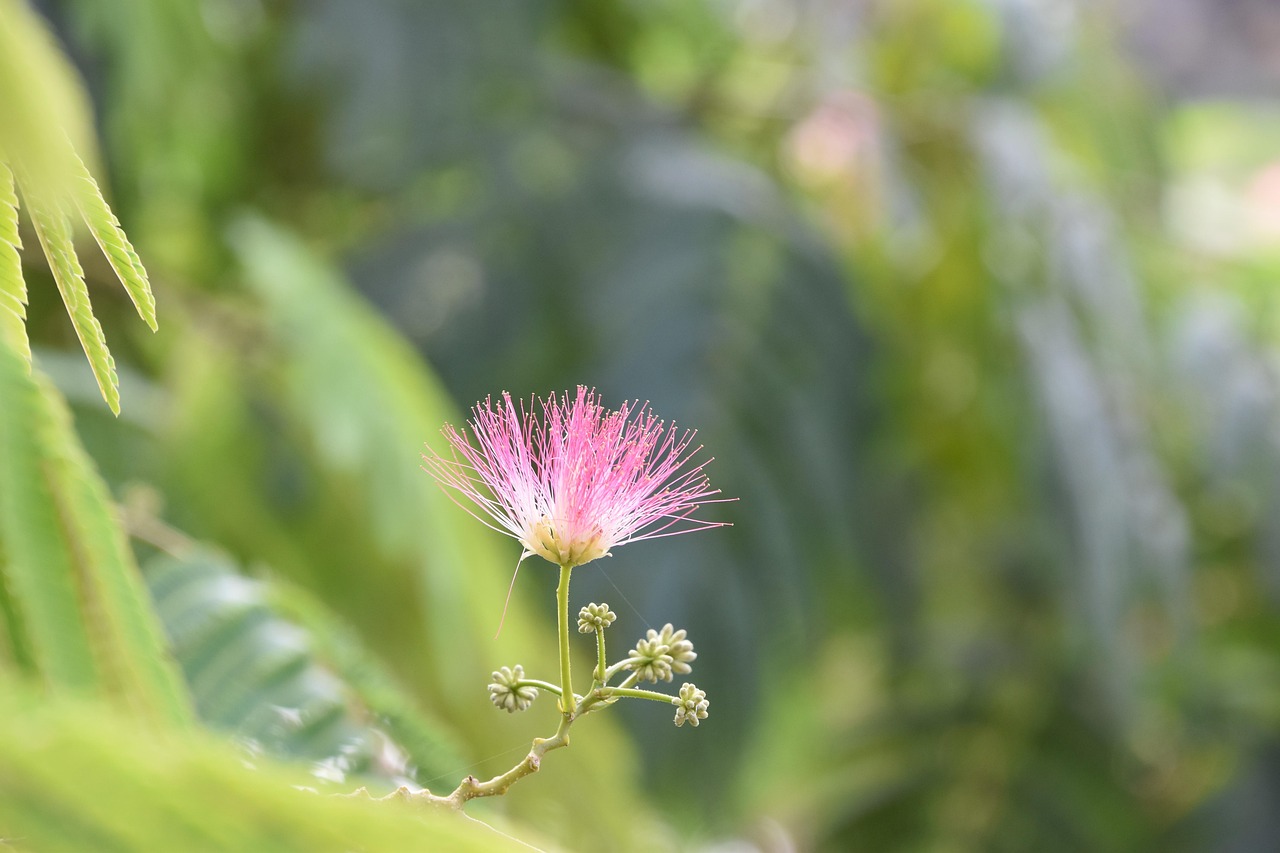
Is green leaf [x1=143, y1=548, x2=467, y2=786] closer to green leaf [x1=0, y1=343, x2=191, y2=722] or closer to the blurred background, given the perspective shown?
green leaf [x1=0, y1=343, x2=191, y2=722]

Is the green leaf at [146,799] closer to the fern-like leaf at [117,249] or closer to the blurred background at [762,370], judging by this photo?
the fern-like leaf at [117,249]

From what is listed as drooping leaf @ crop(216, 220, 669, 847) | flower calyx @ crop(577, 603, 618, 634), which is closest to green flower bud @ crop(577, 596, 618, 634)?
flower calyx @ crop(577, 603, 618, 634)

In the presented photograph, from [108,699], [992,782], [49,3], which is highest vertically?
[49,3]

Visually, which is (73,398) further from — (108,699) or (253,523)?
(108,699)

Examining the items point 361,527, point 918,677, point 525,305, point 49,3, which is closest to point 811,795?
point 918,677

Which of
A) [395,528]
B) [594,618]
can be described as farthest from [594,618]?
[395,528]

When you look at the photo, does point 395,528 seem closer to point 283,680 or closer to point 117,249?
point 283,680
